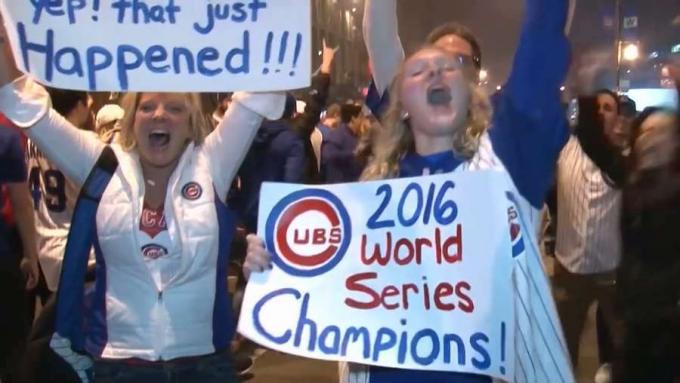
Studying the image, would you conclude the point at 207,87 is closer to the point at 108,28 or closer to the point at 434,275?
the point at 108,28

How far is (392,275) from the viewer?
7.68 feet

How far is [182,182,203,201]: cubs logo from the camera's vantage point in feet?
8.68

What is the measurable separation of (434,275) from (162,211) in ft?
2.49

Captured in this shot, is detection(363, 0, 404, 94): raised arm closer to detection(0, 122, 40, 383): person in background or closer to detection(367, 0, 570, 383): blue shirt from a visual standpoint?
detection(367, 0, 570, 383): blue shirt

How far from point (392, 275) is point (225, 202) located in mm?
614

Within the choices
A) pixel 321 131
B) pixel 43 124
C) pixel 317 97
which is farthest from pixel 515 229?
pixel 321 131

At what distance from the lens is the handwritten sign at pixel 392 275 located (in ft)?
7.27

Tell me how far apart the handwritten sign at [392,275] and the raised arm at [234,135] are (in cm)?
26

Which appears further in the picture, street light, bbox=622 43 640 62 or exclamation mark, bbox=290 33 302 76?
street light, bbox=622 43 640 62

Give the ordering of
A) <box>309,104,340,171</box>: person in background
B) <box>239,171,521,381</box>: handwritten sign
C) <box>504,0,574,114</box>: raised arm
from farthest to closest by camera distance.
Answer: <box>309,104,340,171</box>: person in background, <box>239,171,521,381</box>: handwritten sign, <box>504,0,574,114</box>: raised arm

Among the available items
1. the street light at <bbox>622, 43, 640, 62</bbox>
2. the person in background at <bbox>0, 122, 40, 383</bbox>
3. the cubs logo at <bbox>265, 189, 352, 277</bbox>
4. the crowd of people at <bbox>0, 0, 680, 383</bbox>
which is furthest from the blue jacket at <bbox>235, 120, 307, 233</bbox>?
the street light at <bbox>622, 43, 640, 62</bbox>

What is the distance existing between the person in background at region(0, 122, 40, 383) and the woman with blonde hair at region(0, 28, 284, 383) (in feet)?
2.55

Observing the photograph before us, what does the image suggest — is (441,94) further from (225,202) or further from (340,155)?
(340,155)

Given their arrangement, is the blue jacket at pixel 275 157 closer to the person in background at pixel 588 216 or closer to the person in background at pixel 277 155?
the person in background at pixel 277 155
